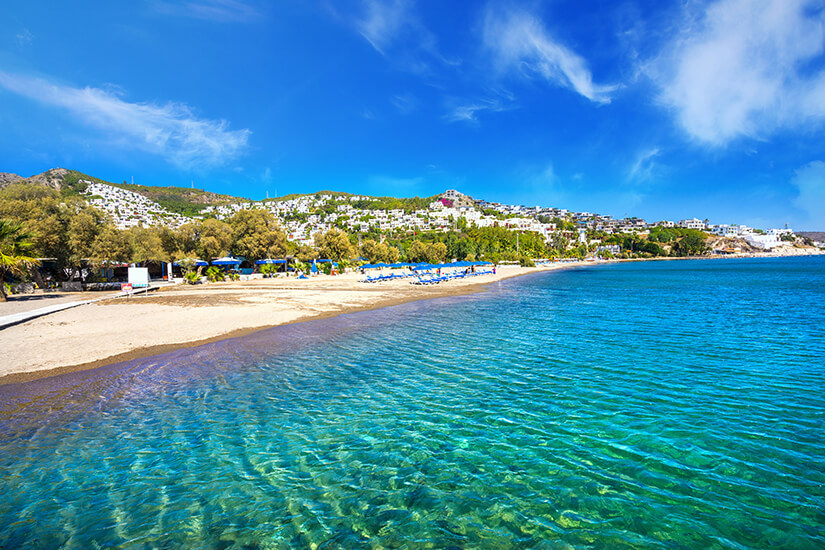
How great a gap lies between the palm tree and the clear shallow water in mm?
19321

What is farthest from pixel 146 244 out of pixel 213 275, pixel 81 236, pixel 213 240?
pixel 81 236

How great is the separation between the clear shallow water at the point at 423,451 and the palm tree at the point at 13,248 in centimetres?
1932

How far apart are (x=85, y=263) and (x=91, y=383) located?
33801 mm

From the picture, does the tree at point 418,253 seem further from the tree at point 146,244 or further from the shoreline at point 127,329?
the shoreline at point 127,329

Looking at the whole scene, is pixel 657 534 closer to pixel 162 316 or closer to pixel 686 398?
pixel 686 398

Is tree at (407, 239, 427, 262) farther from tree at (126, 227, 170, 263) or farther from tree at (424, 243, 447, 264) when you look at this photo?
tree at (126, 227, 170, 263)

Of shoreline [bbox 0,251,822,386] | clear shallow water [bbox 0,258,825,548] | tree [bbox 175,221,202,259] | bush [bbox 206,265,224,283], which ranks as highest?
tree [bbox 175,221,202,259]

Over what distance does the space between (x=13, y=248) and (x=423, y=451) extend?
103 ft

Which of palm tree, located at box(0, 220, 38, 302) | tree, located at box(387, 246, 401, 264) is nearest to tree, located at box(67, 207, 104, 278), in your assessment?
palm tree, located at box(0, 220, 38, 302)

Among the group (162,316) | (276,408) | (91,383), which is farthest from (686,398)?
(162,316)

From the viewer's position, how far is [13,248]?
23.9 metres

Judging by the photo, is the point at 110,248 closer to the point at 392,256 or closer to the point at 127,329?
the point at 127,329

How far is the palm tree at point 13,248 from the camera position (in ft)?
75.2

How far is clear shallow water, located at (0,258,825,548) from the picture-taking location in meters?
4.67
